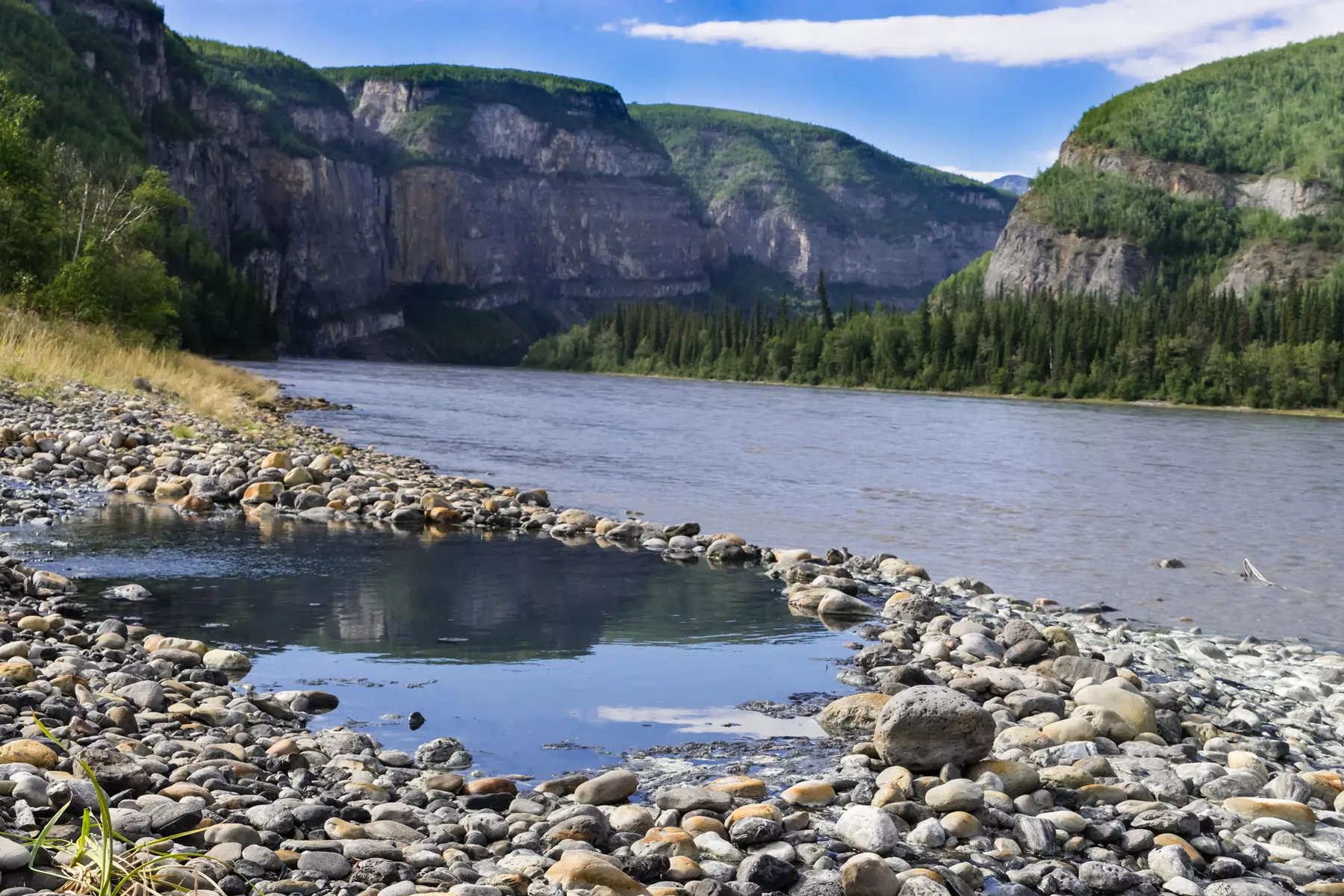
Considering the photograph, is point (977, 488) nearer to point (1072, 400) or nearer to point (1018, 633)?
point (1018, 633)

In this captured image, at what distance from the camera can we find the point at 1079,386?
146 meters

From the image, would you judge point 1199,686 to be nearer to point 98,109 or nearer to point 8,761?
point 8,761

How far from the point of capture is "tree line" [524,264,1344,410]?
133750 millimetres

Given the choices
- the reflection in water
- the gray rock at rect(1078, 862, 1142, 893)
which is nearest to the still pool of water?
the reflection in water

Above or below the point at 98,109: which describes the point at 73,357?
below

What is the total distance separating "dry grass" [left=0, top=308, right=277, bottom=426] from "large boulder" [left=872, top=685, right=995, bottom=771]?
1010 inches

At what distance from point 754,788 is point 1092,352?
15671cm

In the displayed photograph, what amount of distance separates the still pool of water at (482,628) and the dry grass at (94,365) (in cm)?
1436

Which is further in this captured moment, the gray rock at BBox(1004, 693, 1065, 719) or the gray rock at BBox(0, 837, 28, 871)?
the gray rock at BBox(1004, 693, 1065, 719)

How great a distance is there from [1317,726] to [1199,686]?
1.15 metres

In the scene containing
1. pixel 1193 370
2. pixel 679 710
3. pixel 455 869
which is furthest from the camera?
pixel 1193 370

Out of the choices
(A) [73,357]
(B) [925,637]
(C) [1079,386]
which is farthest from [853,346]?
(B) [925,637]

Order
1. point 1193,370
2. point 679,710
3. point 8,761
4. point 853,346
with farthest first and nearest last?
1. point 853,346
2. point 1193,370
3. point 679,710
4. point 8,761

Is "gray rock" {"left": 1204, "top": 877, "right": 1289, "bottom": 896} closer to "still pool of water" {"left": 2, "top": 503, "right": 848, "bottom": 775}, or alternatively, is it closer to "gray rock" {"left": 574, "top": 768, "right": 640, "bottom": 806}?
"gray rock" {"left": 574, "top": 768, "right": 640, "bottom": 806}
